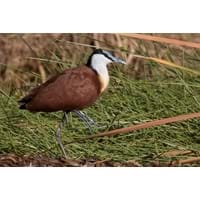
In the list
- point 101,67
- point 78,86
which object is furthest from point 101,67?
point 78,86

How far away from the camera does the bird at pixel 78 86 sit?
10.2 feet

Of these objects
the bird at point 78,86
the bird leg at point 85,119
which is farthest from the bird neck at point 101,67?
the bird leg at point 85,119

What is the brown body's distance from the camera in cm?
310

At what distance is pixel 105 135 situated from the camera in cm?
312

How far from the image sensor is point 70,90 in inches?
122

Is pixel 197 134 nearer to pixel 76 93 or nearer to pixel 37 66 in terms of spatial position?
pixel 76 93

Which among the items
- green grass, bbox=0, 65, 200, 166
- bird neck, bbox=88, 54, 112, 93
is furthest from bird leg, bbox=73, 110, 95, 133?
bird neck, bbox=88, 54, 112, 93

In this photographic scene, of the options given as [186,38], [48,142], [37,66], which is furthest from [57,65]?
[186,38]

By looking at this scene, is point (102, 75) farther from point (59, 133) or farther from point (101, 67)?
point (59, 133)

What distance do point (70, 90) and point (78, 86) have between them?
0.13ft

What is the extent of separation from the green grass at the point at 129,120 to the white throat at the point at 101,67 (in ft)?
0.09

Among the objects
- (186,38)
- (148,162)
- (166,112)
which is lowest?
(148,162)

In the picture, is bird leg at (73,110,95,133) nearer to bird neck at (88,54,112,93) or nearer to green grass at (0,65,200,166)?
green grass at (0,65,200,166)

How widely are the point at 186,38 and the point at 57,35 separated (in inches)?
22.1
